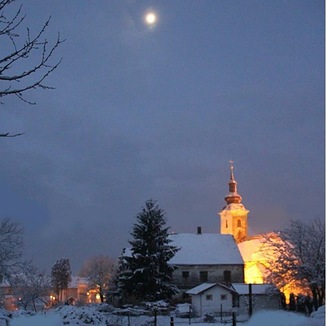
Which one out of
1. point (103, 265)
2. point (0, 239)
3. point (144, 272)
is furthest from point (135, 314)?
point (103, 265)

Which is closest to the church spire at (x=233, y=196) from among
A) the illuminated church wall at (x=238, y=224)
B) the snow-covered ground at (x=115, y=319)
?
the illuminated church wall at (x=238, y=224)

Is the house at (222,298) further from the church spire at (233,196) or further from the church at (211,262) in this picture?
the church spire at (233,196)

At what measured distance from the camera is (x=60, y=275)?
73.5 m

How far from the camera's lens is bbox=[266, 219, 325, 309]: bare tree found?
68.5ft

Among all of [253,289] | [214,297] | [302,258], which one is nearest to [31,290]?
[214,297]

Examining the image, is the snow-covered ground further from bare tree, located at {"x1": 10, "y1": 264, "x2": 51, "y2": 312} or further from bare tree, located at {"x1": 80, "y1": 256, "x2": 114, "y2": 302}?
bare tree, located at {"x1": 80, "y1": 256, "x2": 114, "y2": 302}

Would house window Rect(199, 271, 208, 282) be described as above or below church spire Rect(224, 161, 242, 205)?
below

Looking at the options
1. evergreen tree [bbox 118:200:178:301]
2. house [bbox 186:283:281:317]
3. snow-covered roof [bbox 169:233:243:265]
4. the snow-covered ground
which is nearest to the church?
snow-covered roof [bbox 169:233:243:265]

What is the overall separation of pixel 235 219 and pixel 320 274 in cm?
5906

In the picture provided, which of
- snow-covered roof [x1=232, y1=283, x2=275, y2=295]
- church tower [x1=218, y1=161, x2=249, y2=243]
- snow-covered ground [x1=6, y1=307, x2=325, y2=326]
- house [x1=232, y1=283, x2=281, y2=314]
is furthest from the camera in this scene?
church tower [x1=218, y1=161, x2=249, y2=243]

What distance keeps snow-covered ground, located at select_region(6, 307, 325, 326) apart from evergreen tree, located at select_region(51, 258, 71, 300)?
44686 mm

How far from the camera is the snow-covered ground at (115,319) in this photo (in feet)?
21.5

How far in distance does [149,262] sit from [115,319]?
29.4 ft

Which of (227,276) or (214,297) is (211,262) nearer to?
(227,276)
